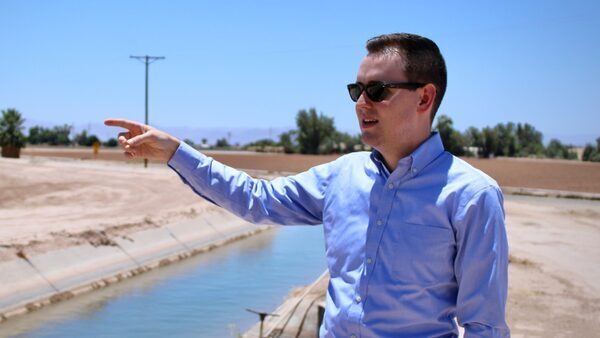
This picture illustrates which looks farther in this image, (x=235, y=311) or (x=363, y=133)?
(x=235, y=311)

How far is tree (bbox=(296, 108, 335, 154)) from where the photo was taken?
360 ft

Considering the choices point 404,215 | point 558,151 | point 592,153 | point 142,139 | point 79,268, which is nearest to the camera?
point 404,215

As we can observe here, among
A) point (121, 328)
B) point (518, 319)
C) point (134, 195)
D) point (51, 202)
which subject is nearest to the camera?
point (518, 319)

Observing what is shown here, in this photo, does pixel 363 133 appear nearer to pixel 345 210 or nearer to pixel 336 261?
pixel 345 210

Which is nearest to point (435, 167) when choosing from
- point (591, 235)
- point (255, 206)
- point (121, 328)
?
point (255, 206)

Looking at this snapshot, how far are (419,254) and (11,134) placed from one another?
48156mm

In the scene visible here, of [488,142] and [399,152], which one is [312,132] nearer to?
[488,142]

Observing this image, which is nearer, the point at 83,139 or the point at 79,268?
the point at 79,268

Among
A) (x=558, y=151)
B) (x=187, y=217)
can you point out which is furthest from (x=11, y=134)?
(x=558, y=151)

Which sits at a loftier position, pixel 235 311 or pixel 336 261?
pixel 336 261

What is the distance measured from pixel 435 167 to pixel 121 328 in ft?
36.7

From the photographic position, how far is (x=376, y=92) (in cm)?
228

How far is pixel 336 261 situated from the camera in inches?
92.0

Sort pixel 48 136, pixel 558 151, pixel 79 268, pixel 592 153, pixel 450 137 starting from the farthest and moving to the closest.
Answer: pixel 48 136 → pixel 558 151 → pixel 450 137 → pixel 592 153 → pixel 79 268
